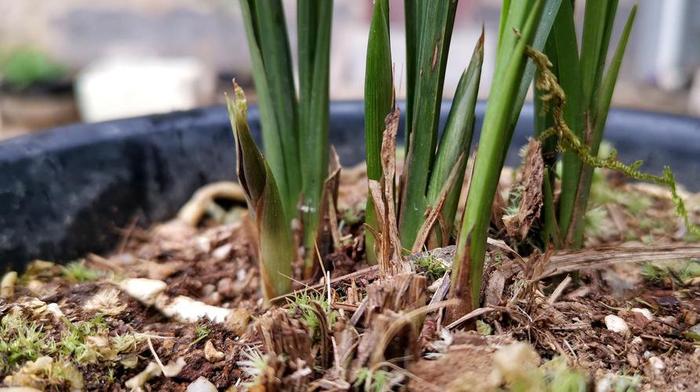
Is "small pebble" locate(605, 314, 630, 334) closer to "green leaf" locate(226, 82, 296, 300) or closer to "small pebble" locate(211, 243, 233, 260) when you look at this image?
"green leaf" locate(226, 82, 296, 300)

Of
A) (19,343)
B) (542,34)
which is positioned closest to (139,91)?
(19,343)

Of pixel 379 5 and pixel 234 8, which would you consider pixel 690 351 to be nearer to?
pixel 379 5

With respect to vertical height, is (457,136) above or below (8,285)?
above

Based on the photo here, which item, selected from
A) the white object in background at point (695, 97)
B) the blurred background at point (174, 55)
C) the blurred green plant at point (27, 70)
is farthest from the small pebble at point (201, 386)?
the blurred green plant at point (27, 70)

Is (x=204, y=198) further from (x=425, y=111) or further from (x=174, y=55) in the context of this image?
(x=174, y=55)

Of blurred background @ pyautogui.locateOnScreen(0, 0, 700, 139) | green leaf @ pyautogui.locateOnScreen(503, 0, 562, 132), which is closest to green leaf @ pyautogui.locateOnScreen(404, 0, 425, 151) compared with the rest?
green leaf @ pyautogui.locateOnScreen(503, 0, 562, 132)

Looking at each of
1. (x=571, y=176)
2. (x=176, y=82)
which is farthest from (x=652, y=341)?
(x=176, y=82)
